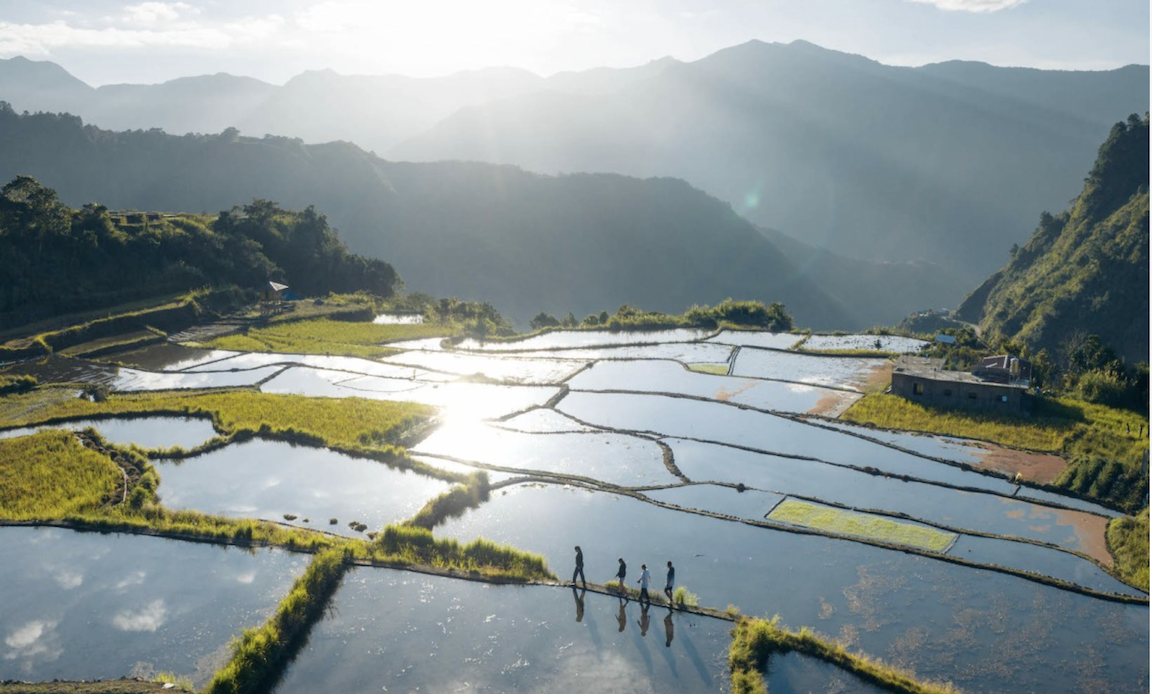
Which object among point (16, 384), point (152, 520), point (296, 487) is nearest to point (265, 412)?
point (296, 487)

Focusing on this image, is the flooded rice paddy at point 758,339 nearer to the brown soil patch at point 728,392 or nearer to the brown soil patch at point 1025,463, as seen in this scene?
the brown soil patch at point 728,392

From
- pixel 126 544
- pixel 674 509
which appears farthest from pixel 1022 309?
pixel 126 544

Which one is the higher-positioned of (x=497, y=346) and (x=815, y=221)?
(x=815, y=221)

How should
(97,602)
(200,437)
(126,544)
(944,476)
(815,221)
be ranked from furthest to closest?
(815,221), (200,437), (944,476), (126,544), (97,602)

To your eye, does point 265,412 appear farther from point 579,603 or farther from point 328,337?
point 579,603

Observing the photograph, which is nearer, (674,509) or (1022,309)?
(674,509)

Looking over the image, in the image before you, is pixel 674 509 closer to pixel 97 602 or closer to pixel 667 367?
pixel 97 602
